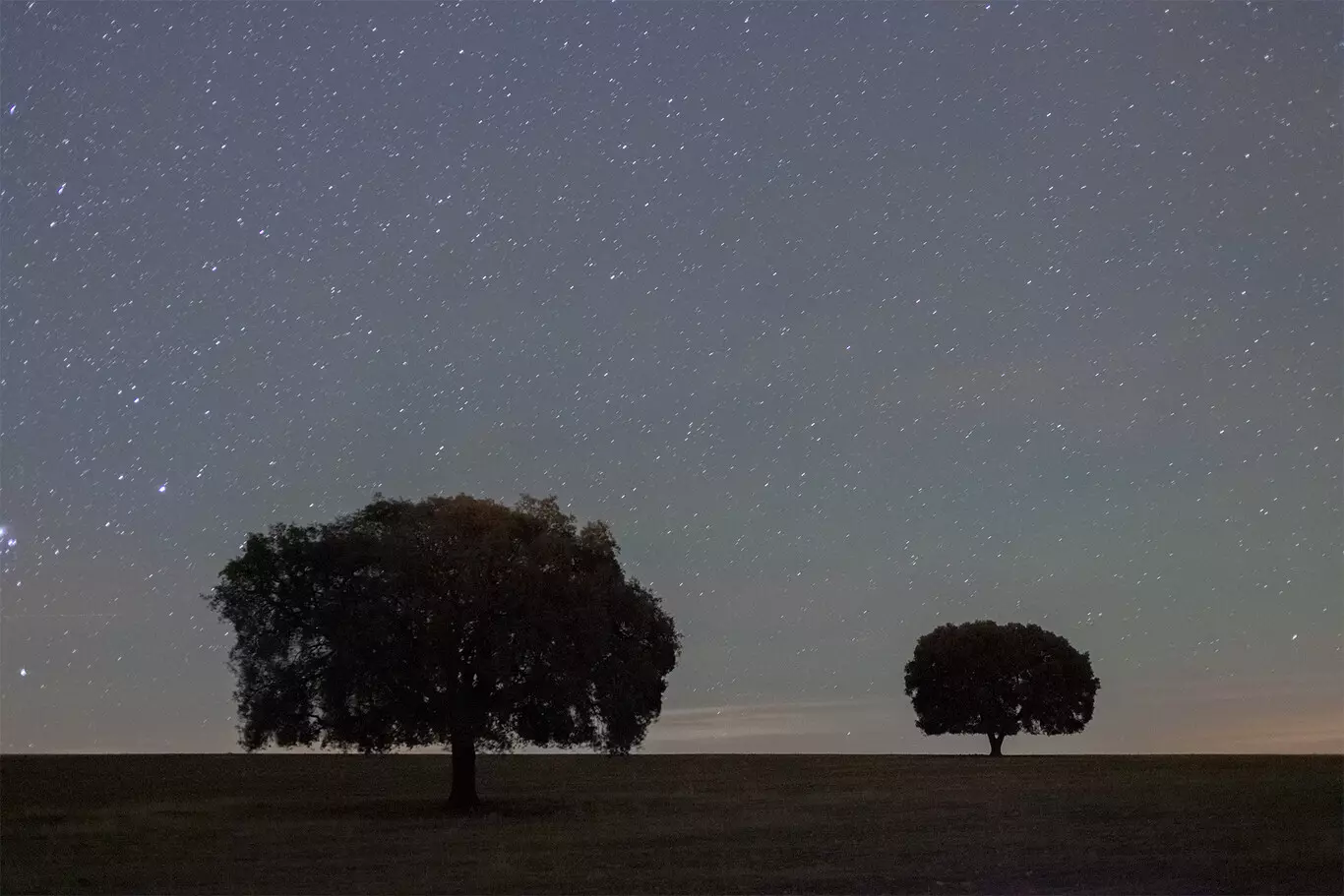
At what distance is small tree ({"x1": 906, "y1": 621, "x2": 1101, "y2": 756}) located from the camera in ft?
319

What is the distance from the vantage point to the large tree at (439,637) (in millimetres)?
38281

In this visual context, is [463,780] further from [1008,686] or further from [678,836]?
[1008,686]

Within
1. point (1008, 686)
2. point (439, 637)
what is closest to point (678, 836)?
point (439, 637)

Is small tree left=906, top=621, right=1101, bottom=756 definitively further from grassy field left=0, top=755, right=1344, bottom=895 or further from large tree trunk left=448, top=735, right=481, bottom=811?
large tree trunk left=448, top=735, right=481, bottom=811

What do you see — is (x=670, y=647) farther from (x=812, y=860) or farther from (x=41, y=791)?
(x=41, y=791)

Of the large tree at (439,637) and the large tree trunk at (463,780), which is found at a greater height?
the large tree at (439,637)

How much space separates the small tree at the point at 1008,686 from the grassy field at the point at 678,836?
39.9 meters

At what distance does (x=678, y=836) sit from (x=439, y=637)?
10.8 m

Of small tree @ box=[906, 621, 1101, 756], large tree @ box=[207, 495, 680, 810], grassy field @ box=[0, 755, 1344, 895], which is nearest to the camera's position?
grassy field @ box=[0, 755, 1344, 895]

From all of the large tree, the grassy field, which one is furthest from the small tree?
the large tree

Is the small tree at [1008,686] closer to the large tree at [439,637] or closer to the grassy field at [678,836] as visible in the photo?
the grassy field at [678,836]

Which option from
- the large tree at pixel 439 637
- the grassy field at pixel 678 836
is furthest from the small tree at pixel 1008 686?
the large tree at pixel 439 637

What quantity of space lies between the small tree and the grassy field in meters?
39.9

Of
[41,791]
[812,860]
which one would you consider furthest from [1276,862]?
[41,791]
